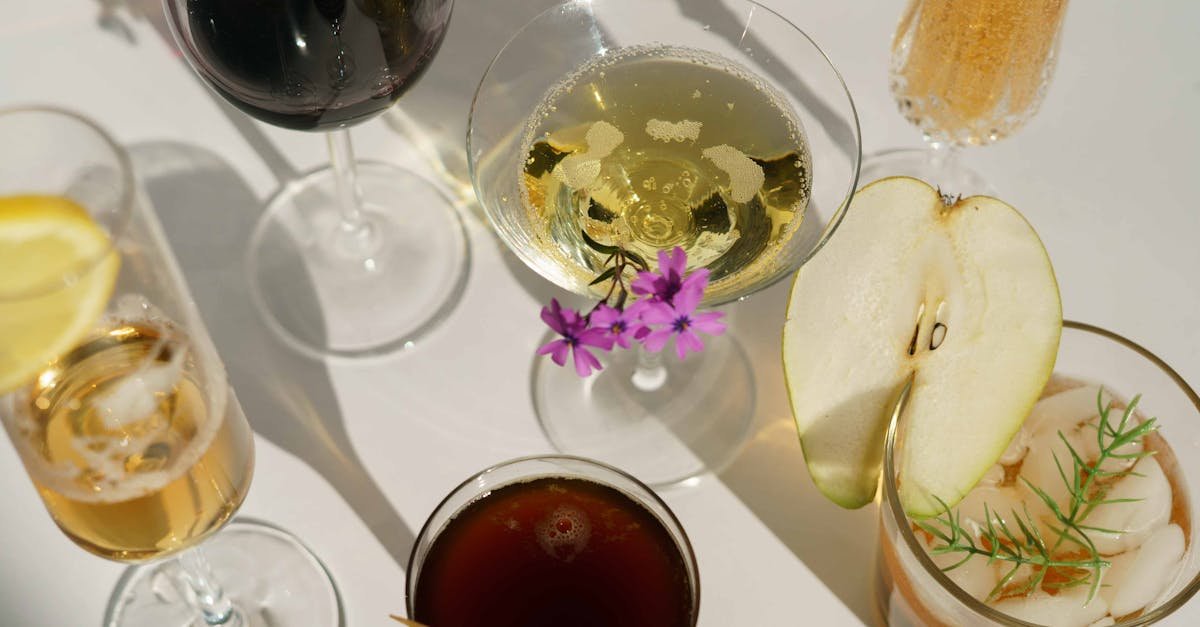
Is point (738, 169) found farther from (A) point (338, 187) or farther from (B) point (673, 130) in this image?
(A) point (338, 187)

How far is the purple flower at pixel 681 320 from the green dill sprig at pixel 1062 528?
191mm

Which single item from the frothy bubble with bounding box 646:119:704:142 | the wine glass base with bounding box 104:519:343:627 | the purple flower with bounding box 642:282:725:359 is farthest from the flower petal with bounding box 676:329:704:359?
the wine glass base with bounding box 104:519:343:627

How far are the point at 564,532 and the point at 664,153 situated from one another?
0.99 feet

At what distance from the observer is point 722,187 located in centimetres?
103

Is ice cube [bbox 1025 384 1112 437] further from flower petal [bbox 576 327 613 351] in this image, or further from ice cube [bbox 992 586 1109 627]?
flower petal [bbox 576 327 613 351]

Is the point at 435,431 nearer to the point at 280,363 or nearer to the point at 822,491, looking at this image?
the point at 280,363

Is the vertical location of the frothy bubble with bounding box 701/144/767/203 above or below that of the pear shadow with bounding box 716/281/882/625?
above

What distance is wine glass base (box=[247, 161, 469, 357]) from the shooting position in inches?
43.1

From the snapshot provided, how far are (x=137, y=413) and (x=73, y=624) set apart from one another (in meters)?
0.29

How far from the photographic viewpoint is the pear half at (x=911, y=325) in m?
0.94

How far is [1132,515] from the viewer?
34.8 inches

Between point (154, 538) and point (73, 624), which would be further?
point (73, 624)

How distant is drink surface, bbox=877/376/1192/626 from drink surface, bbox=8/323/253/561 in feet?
1.42

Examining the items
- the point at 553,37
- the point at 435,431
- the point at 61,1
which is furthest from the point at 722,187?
the point at 61,1
